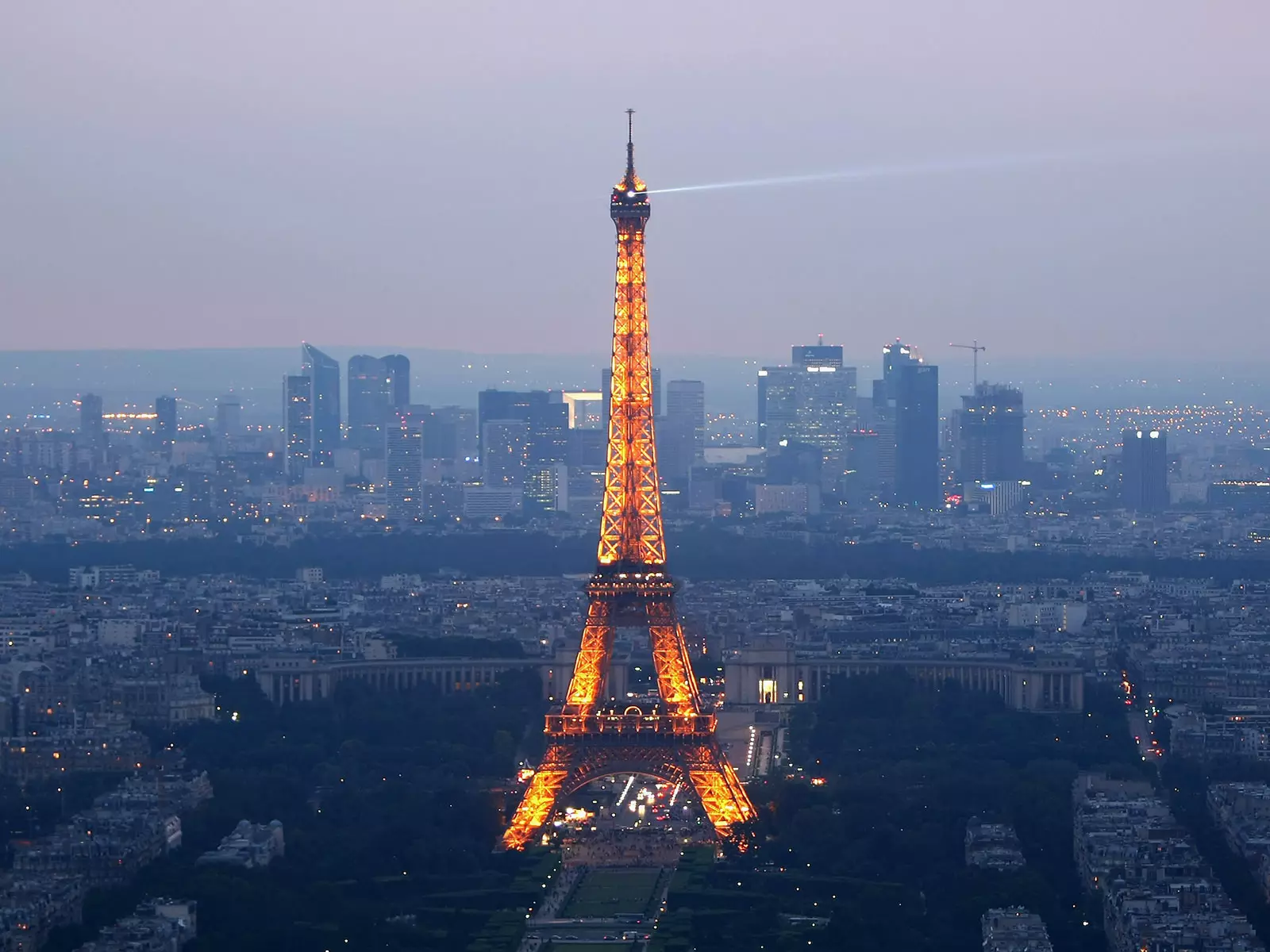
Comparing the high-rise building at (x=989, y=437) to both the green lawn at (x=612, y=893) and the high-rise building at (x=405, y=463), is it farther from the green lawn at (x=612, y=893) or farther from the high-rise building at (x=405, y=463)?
the green lawn at (x=612, y=893)

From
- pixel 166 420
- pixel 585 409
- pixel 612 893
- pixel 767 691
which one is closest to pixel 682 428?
pixel 585 409

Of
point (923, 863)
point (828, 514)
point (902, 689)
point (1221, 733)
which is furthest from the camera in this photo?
point (828, 514)

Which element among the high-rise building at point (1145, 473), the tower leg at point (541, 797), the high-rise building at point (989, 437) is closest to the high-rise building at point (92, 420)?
the high-rise building at point (989, 437)

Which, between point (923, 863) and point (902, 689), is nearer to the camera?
point (923, 863)

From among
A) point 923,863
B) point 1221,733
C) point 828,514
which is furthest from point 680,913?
point 828,514

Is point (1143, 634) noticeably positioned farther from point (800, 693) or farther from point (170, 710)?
point (170, 710)

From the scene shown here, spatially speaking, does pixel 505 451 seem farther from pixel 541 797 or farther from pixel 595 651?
pixel 541 797

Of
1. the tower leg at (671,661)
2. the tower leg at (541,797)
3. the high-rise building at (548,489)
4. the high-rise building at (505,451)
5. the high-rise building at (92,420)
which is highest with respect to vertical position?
the high-rise building at (92,420)

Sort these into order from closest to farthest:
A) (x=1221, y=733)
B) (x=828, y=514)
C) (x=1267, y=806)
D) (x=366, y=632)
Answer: (x=1267, y=806)
(x=1221, y=733)
(x=366, y=632)
(x=828, y=514)
